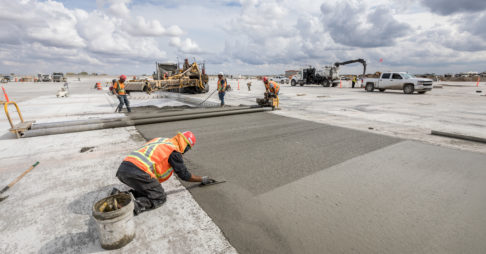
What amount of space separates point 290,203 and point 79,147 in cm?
486

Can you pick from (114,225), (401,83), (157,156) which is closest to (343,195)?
(157,156)

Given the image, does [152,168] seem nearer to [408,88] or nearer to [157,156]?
[157,156]

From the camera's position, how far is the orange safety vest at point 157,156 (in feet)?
8.42

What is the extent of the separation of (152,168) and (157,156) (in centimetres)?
15

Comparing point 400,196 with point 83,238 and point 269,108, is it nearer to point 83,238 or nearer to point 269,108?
point 83,238

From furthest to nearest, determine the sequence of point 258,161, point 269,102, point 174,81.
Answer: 1. point 174,81
2. point 269,102
3. point 258,161

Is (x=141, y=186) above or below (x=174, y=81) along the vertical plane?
below

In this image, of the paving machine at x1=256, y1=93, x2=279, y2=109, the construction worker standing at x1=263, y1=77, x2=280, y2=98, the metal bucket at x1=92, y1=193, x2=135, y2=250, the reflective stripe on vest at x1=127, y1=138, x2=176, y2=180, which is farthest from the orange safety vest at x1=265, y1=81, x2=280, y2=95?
the metal bucket at x1=92, y1=193, x2=135, y2=250

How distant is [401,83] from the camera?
17328 millimetres

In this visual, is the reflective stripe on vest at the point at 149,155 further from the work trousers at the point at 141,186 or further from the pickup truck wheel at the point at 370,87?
the pickup truck wheel at the point at 370,87

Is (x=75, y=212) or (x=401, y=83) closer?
(x=75, y=212)

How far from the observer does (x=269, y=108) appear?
10.0 meters

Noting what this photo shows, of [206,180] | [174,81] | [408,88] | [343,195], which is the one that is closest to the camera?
[343,195]

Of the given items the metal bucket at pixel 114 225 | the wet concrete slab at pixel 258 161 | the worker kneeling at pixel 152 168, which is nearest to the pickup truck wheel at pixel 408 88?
the wet concrete slab at pixel 258 161
